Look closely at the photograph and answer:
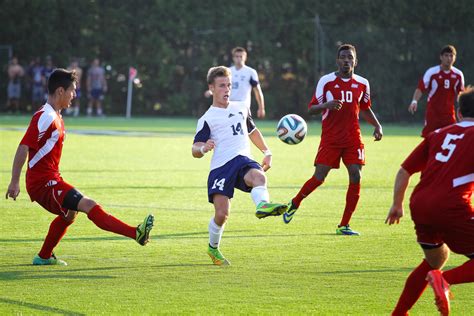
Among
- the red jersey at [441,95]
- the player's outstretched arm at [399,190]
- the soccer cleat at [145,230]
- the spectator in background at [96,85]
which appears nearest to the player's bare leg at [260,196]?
the soccer cleat at [145,230]

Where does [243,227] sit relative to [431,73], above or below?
below

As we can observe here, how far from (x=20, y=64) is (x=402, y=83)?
1667cm

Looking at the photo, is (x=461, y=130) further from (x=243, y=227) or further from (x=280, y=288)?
(x=243, y=227)

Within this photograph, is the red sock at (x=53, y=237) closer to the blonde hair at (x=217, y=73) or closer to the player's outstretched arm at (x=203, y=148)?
the player's outstretched arm at (x=203, y=148)

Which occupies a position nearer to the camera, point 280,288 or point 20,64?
point 280,288

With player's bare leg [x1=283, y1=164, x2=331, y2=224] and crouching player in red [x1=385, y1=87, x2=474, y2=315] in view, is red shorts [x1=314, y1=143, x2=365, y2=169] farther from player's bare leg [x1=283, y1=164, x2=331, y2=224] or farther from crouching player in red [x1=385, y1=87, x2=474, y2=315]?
crouching player in red [x1=385, y1=87, x2=474, y2=315]

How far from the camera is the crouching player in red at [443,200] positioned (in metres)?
6.34

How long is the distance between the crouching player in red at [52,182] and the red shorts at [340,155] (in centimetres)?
376

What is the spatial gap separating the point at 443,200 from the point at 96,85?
115 feet

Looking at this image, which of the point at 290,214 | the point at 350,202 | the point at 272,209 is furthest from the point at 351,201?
the point at 272,209

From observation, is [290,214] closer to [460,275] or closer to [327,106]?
[327,106]

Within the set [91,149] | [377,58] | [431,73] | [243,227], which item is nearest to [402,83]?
[377,58]

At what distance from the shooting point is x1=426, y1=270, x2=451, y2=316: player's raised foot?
591cm

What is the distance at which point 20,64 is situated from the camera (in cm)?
4244
